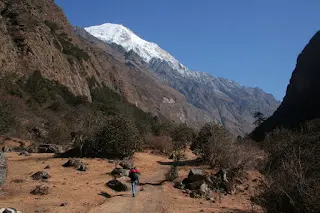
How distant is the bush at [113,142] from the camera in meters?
26.4

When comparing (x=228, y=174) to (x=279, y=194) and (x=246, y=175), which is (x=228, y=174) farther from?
(x=279, y=194)

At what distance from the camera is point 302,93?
104875mm

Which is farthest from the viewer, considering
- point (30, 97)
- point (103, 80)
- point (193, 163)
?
point (103, 80)

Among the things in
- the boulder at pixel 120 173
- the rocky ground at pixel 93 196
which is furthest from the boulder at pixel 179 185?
the boulder at pixel 120 173

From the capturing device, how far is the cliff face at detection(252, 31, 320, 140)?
9594 cm

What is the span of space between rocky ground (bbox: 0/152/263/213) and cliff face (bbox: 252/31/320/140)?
263 feet

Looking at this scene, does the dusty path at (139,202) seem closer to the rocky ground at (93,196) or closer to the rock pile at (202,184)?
the rocky ground at (93,196)

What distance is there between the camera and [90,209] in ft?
41.2

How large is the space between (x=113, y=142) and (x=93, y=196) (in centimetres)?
1178

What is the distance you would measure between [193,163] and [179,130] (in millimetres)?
18828

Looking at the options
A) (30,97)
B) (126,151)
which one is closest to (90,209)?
(126,151)

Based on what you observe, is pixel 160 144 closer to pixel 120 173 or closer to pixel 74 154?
pixel 74 154

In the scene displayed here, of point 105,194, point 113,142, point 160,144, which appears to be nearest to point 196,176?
point 105,194

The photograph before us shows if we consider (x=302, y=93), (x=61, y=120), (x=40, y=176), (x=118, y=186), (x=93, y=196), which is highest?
(x=302, y=93)
